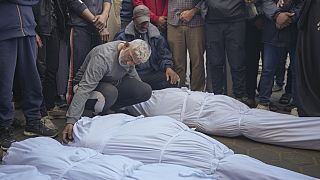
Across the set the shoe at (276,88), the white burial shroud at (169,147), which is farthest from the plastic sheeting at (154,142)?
the shoe at (276,88)

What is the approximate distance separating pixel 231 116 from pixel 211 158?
1162 millimetres

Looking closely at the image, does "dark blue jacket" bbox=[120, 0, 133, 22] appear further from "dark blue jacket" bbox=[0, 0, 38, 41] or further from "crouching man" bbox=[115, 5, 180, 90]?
"dark blue jacket" bbox=[0, 0, 38, 41]

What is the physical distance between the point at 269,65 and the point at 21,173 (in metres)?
2.96

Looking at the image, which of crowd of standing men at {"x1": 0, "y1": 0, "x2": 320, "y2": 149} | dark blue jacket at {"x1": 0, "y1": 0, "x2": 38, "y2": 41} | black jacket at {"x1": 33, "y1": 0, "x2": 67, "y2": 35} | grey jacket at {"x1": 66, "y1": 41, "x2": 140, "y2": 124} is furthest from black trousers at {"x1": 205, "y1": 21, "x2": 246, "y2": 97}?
dark blue jacket at {"x1": 0, "y1": 0, "x2": 38, "y2": 41}

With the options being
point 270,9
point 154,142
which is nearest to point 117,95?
point 154,142

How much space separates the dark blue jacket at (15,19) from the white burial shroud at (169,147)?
2.82 ft

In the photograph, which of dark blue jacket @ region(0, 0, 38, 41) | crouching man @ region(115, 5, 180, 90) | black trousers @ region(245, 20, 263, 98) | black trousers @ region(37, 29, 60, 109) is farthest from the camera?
black trousers @ region(245, 20, 263, 98)

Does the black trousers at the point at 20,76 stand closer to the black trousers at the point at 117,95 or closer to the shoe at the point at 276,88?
the black trousers at the point at 117,95

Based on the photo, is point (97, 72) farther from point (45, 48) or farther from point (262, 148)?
point (262, 148)

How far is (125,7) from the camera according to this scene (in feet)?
15.0

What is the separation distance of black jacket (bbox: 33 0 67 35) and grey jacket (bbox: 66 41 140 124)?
52 centimetres

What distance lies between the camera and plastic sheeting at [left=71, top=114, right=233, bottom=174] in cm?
248

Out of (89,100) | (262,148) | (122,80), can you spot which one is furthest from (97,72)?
(262,148)

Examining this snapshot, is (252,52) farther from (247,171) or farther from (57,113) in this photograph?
(247,171)
